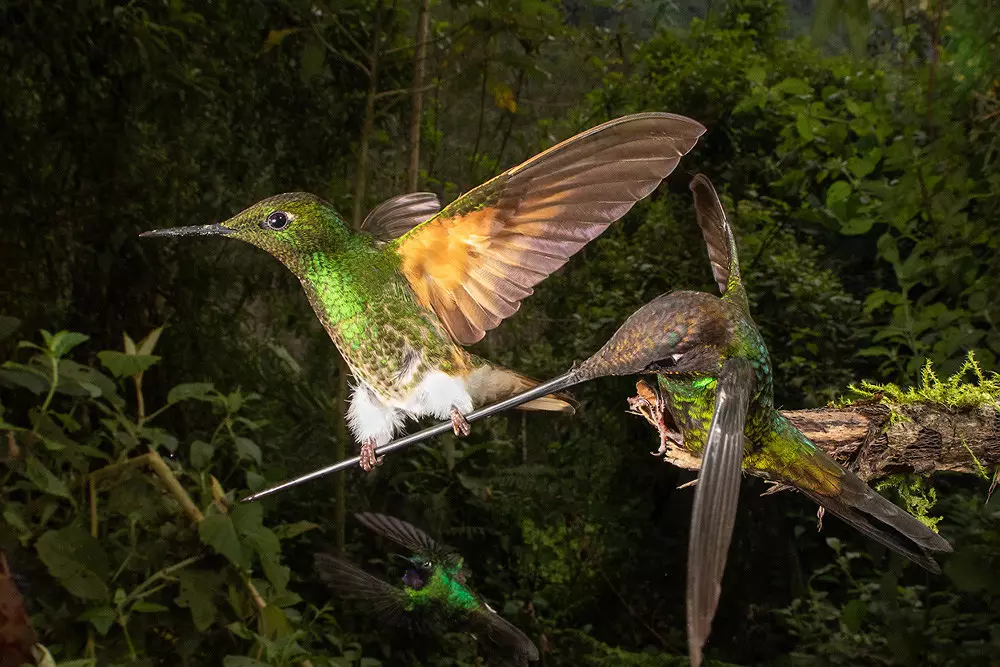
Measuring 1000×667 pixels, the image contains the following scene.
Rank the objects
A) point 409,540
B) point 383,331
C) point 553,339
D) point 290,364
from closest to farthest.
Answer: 1. point 383,331
2. point 409,540
3. point 290,364
4. point 553,339

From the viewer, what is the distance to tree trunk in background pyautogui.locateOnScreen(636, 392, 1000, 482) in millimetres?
650

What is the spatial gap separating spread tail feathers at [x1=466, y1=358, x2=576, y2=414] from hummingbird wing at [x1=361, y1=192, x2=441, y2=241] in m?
0.18

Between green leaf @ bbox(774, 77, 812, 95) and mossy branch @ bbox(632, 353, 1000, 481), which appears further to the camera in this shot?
green leaf @ bbox(774, 77, 812, 95)

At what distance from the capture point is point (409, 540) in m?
0.82

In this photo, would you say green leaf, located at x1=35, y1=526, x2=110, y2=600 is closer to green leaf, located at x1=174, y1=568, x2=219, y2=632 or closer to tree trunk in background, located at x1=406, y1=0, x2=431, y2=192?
green leaf, located at x1=174, y1=568, x2=219, y2=632

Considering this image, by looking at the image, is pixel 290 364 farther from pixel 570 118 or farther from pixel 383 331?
pixel 383 331

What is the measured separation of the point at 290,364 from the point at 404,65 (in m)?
0.56

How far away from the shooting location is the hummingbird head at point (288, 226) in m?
0.60

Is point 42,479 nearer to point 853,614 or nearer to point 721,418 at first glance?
point 721,418

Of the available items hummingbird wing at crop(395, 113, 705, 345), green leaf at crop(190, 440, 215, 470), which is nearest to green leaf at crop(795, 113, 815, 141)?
hummingbird wing at crop(395, 113, 705, 345)

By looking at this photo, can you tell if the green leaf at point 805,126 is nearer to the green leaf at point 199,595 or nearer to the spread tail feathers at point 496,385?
the spread tail feathers at point 496,385

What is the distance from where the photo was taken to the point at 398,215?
2.60 feet

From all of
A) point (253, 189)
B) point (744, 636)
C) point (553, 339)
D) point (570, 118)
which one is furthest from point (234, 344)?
point (744, 636)

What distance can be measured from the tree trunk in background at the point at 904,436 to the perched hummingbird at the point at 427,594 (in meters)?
0.38
